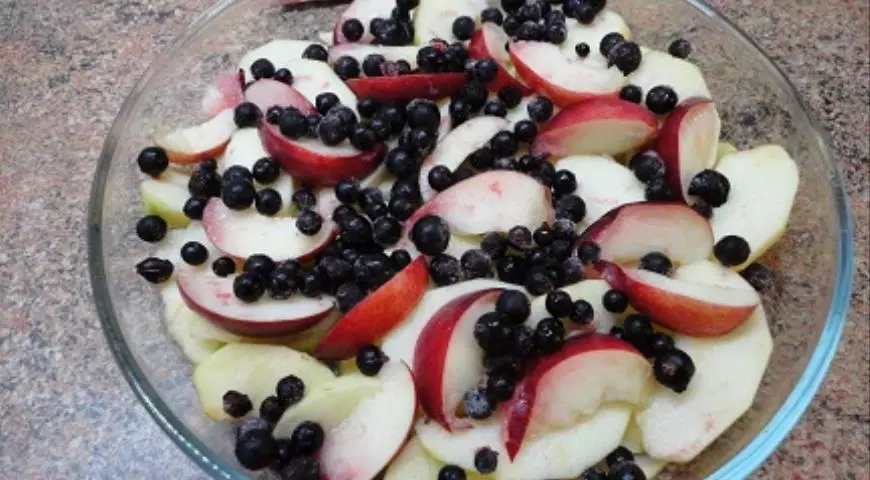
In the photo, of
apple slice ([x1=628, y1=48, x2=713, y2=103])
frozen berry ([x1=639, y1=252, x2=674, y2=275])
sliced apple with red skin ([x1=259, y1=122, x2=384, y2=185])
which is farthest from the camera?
apple slice ([x1=628, y1=48, x2=713, y2=103])

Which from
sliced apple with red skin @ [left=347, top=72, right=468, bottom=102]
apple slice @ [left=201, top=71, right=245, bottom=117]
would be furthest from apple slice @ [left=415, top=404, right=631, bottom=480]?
apple slice @ [left=201, top=71, right=245, bottom=117]

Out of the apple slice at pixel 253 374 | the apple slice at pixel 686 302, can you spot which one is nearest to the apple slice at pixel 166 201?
the apple slice at pixel 253 374

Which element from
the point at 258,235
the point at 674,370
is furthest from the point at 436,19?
the point at 674,370

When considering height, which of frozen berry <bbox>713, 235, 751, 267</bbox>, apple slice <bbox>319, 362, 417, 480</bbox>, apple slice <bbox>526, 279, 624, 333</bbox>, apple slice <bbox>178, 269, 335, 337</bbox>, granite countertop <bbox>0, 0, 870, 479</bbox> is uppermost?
frozen berry <bbox>713, 235, 751, 267</bbox>

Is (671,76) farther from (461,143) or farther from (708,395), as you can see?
(708,395)

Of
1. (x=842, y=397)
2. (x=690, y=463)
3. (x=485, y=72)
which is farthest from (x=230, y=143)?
(x=842, y=397)

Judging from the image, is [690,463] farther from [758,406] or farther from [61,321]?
[61,321]

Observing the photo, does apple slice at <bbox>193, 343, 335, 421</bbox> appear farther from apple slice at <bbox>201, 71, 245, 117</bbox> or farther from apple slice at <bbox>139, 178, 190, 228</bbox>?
apple slice at <bbox>201, 71, 245, 117</bbox>
